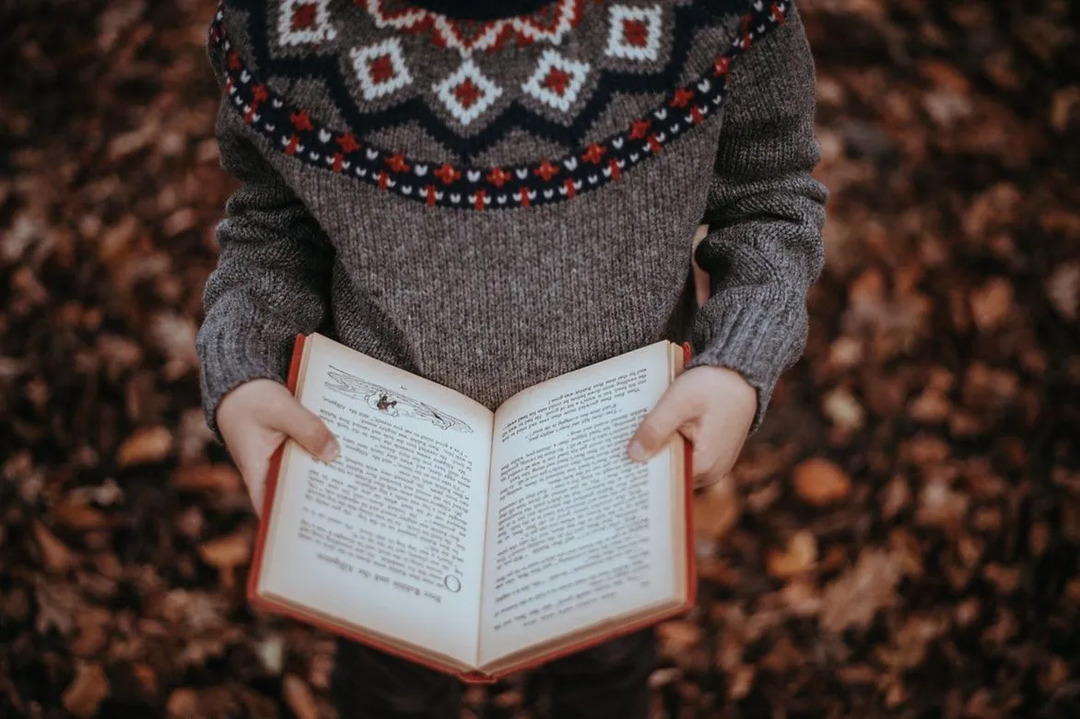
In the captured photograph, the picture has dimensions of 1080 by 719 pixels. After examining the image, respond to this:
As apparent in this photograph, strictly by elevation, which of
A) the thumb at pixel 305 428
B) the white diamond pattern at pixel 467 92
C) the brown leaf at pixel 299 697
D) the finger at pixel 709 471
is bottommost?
the brown leaf at pixel 299 697

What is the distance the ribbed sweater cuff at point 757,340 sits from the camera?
0.91 meters

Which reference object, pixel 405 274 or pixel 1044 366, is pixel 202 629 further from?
pixel 1044 366

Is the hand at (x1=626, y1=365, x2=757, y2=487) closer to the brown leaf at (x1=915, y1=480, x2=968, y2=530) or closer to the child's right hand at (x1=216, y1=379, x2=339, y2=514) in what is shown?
the child's right hand at (x1=216, y1=379, x2=339, y2=514)

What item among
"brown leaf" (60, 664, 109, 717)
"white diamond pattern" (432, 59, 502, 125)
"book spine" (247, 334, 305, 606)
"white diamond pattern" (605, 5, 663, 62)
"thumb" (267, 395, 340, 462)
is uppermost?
"white diamond pattern" (605, 5, 663, 62)

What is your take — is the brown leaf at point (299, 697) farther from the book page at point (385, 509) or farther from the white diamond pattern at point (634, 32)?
the white diamond pattern at point (634, 32)

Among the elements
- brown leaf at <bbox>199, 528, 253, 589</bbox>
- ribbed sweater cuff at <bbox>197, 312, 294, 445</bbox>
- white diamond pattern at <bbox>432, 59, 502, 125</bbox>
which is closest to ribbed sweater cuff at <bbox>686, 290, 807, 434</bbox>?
white diamond pattern at <bbox>432, 59, 502, 125</bbox>

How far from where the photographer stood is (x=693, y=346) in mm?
1046

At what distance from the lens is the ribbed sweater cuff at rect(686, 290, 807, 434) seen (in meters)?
0.91

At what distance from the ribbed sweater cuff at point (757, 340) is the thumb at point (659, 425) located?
69 mm

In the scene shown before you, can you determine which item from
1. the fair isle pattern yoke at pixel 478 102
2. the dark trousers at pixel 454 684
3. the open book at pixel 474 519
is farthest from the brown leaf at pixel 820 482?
the fair isle pattern yoke at pixel 478 102

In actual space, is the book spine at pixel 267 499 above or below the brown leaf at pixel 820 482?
above

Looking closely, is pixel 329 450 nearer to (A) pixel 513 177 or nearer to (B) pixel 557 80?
(A) pixel 513 177

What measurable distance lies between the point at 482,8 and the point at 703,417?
0.48m

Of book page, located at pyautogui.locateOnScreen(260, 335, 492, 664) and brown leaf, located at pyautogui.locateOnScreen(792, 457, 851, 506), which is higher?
book page, located at pyautogui.locateOnScreen(260, 335, 492, 664)
